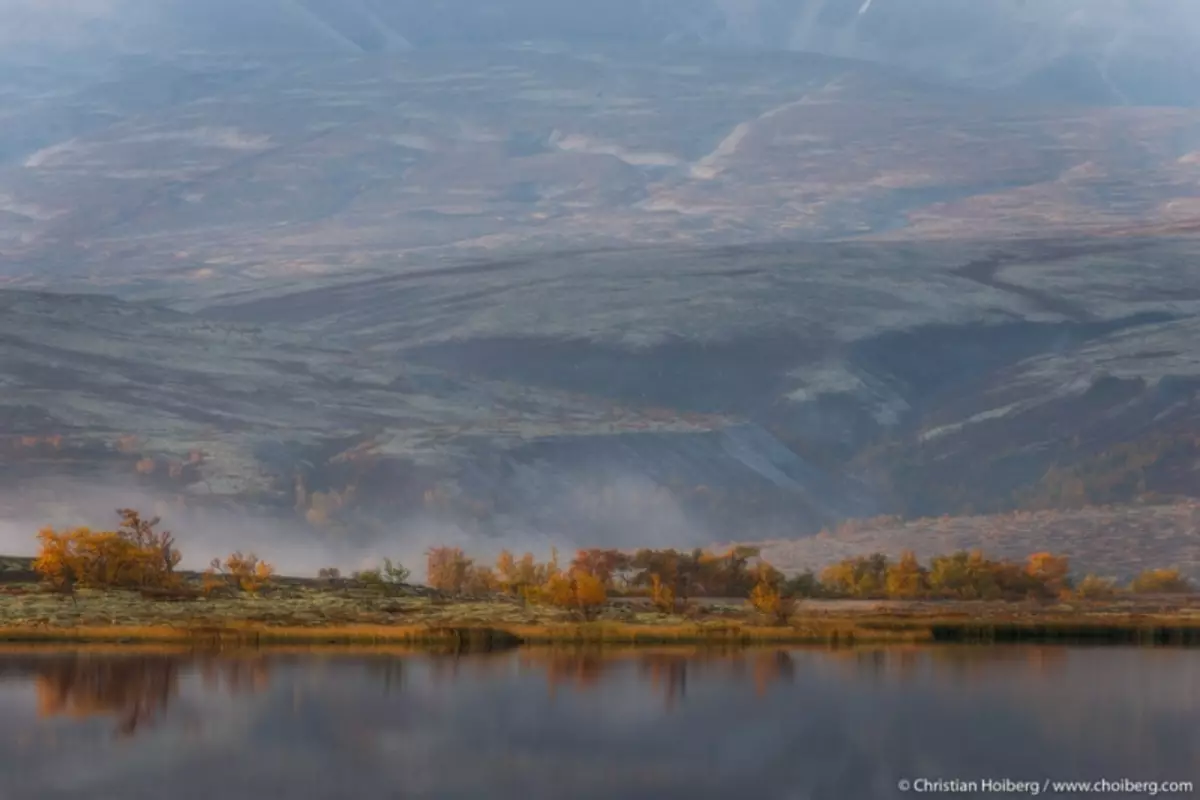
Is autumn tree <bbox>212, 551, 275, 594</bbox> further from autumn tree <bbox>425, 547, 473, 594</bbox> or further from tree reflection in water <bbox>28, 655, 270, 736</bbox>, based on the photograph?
tree reflection in water <bbox>28, 655, 270, 736</bbox>

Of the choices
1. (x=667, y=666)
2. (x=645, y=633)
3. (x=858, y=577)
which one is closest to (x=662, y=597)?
(x=645, y=633)

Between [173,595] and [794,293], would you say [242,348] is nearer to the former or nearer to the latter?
[794,293]

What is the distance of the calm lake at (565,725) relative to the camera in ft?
118

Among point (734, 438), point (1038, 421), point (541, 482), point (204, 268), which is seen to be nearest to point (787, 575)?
point (541, 482)

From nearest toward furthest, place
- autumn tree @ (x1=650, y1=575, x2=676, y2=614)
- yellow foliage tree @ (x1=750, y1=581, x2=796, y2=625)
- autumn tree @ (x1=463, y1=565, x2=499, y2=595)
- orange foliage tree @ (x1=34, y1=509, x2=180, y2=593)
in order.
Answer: yellow foliage tree @ (x1=750, y1=581, x2=796, y2=625)
orange foliage tree @ (x1=34, y1=509, x2=180, y2=593)
autumn tree @ (x1=650, y1=575, x2=676, y2=614)
autumn tree @ (x1=463, y1=565, x2=499, y2=595)

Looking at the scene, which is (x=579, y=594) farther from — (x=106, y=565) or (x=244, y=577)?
(x=244, y=577)

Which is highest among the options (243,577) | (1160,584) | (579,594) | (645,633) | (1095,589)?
(1160,584)

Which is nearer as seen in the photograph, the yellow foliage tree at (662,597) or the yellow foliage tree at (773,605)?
the yellow foliage tree at (773,605)

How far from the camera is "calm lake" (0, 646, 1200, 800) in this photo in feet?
118

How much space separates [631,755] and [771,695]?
9590mm

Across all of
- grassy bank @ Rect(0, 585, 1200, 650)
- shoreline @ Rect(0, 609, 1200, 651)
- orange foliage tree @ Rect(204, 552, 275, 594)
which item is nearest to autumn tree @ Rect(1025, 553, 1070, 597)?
grassy bank @ Rect(0, 585, 1200, 650)

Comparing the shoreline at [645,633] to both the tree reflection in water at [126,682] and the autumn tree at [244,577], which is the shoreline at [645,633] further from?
the autumn tree at [244,577]

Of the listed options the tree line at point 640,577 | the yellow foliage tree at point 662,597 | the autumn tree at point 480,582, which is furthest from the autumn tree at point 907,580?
the yellow foliage tree at point 662,597

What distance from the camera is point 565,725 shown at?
42531mm
